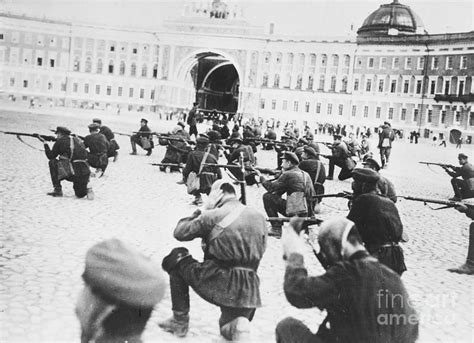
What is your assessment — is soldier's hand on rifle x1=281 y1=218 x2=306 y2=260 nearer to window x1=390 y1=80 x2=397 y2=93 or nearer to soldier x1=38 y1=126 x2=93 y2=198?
soldier x1=38 y1=126 x2=93 y2=198

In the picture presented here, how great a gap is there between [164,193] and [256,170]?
3634 millimetres

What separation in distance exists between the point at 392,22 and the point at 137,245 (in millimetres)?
71928

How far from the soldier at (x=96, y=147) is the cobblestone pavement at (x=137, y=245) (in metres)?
0.50

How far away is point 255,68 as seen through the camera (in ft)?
248

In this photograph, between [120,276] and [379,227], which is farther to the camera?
[379,227]

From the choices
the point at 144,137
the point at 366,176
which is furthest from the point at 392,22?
the point at 366,176

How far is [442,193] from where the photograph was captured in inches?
687

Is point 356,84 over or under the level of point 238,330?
over

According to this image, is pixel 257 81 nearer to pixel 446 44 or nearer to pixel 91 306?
pixel 446 44

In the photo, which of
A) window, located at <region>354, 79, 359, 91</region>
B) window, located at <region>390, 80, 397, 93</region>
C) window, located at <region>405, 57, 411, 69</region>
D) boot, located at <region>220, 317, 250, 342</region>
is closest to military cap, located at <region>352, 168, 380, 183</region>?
boot, located at <region>220, 317, 250, 342</region>

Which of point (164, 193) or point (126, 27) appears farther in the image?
point (126, 27)

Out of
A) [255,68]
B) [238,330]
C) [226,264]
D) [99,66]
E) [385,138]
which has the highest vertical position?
[255,68]

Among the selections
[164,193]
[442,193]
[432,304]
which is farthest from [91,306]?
[442,193]

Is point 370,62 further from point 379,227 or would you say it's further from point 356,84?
point 379,227
